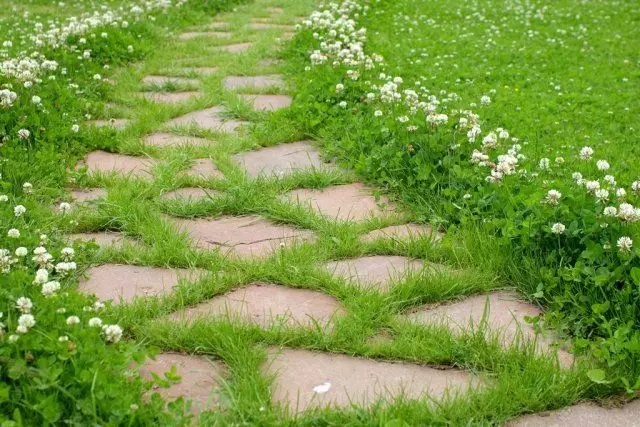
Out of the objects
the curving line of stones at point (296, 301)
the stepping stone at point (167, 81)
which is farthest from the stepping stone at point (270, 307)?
the stepping stone at point (167, 81)

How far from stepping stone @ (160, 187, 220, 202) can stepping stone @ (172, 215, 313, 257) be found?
22cm

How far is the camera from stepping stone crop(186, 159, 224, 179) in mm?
4594

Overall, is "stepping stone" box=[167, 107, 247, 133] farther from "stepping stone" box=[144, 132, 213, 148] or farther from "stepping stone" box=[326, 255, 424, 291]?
"stepping stone" box=[326, 255, 424, 291]

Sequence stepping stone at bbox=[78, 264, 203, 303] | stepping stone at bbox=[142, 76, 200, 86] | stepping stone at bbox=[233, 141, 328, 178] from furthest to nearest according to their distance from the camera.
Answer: stepping stone at bbox=[142, 76, 200, 86]
stepping stone at bbox=[233, 141, 328, 178]
stepping stone at bbox=[78, 264, 203, 303]

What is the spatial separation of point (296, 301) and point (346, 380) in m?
0.63

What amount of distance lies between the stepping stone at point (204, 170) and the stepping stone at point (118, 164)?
0.28 meters

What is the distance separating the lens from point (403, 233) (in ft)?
12.7

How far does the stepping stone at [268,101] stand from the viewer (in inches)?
238

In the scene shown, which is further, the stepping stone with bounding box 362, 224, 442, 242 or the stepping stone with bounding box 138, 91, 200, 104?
the stepping stone with bounding box 138, 91, 200, 104

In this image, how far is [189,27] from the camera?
9281 mm

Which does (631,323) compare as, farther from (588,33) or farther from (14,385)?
(588,33)

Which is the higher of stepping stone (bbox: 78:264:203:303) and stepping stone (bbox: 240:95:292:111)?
stepping stone (bbox: 240:95:292:111)

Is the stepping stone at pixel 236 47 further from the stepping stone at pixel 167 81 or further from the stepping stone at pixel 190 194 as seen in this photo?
the stepping stone at pixel 190 194

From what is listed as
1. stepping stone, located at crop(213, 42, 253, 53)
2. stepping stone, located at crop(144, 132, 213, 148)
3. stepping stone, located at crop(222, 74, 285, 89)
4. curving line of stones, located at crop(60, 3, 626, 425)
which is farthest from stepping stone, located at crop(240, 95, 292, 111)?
stepping stone, located at crop(213, 42, 253, 53)
